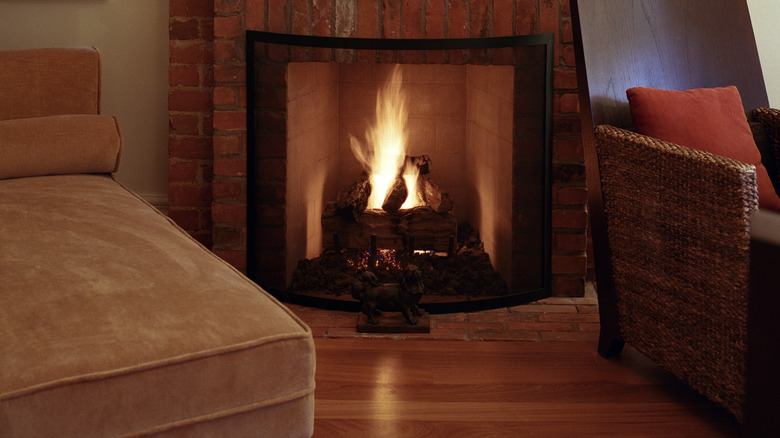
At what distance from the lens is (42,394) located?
3.11 feet

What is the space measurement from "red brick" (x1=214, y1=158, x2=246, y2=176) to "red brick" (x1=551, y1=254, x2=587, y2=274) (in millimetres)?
1097

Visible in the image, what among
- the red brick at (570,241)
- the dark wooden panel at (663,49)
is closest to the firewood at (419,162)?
the red brick at (570,241)

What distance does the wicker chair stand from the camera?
1605 mm

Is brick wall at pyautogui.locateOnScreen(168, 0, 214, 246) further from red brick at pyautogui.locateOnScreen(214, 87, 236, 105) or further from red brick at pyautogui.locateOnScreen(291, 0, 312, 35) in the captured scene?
red brick at pyautogui.locateOnScreen(291, 0, 312, 35)

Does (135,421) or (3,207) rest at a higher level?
(3,207)

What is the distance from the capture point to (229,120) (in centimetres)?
260

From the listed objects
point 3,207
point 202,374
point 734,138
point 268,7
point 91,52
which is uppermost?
point 268,7

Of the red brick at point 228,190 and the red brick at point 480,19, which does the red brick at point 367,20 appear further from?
the red brick at point 228,190

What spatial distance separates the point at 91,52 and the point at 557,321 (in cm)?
159

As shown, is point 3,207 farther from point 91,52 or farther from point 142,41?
point 142,41

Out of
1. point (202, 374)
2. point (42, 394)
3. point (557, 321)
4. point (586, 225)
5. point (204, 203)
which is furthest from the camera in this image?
point (204, 203)

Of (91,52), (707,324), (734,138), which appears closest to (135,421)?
(707,324)

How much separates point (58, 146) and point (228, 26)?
2.65ft

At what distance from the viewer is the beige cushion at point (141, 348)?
0.97 meters
